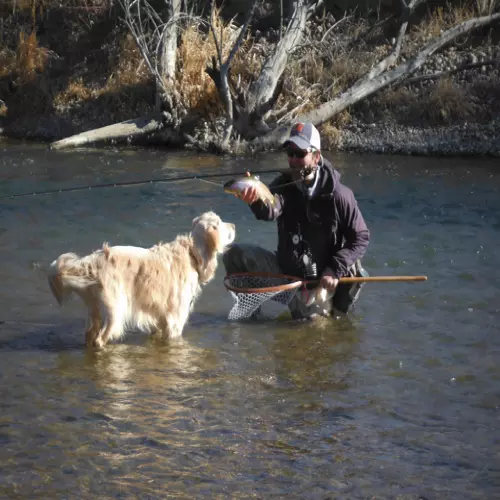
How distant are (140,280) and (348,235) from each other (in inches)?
64.7

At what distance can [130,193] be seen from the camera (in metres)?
11.9

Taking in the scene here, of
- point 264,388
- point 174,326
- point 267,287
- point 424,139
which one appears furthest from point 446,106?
point 264,388

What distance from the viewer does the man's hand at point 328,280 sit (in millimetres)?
6695

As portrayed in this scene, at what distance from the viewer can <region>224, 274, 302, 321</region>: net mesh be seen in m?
6.83

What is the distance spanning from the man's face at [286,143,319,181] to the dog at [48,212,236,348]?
2.25 feet

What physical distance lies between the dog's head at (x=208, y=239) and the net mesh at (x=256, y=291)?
1.27 ft

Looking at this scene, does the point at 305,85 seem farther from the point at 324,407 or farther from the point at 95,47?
the point at 324,407

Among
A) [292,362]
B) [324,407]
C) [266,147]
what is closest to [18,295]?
[292,362]

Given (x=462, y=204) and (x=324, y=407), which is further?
(x=462, y=204)

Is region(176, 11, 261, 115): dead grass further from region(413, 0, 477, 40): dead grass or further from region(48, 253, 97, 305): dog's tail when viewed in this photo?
region(48, 253, 97, 305): dog's tail

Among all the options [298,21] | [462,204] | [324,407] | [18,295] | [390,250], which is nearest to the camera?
[324,407]

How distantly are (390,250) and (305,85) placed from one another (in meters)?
7.67

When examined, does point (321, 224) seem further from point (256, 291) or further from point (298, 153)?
point (256, 291)

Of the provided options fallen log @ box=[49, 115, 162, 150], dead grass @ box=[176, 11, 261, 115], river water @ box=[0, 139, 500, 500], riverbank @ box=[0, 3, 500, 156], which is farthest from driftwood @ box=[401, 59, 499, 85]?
river water @ box=[0, 139, 500, 500]
